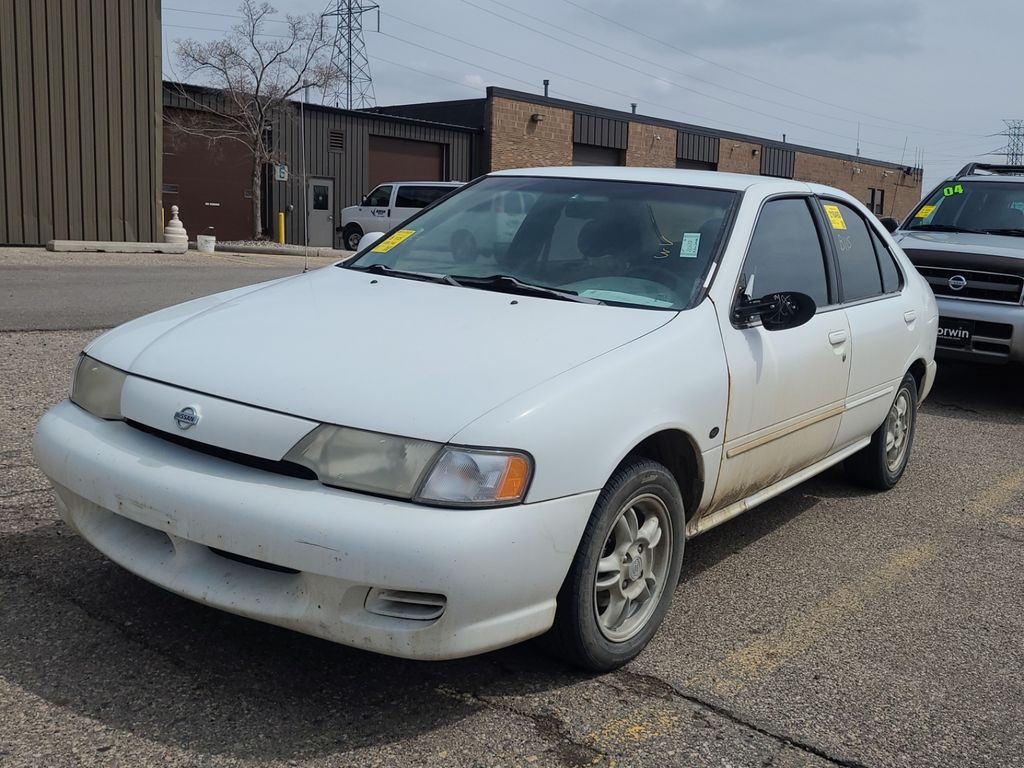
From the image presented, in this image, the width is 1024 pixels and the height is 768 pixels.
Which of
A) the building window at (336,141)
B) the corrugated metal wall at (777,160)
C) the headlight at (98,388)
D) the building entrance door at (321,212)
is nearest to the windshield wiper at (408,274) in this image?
the headlight at (98,388)

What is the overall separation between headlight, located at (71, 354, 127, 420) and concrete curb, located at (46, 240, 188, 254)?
17194mm

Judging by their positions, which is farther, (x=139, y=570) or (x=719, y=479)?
(x=719, y=479)

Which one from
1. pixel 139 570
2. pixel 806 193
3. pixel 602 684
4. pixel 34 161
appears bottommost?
pixel 602 684

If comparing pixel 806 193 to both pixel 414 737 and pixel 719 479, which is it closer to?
pixel 719 479

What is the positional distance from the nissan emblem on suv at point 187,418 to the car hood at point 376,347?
0.28 feet

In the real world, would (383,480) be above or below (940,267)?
below

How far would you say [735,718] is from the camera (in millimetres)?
2896

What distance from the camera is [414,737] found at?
105 inches

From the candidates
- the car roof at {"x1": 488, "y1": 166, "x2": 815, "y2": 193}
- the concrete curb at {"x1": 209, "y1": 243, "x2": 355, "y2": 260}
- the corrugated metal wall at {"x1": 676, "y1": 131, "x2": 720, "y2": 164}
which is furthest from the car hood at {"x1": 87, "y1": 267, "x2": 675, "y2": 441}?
the corrugated metal wall at {"x1": 676, "y1": 131, "x2": 720, "y2": 164}

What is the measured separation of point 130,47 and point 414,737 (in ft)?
65.9

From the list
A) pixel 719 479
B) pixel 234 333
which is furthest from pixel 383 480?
pixel 719 479

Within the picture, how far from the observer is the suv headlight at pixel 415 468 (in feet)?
8.57

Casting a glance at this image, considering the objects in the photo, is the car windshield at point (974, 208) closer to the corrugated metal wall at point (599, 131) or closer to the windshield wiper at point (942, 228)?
the windshield wiper at point (942, 228)

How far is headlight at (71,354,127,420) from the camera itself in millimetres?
3104
